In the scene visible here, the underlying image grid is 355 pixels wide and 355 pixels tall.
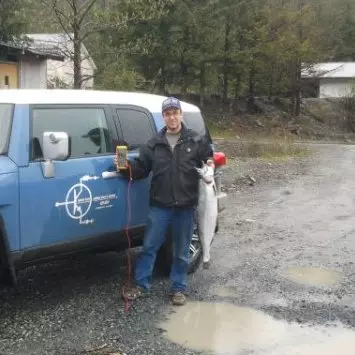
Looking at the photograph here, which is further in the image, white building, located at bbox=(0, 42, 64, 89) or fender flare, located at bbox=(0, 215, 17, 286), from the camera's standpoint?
white building, located at bbox=(0, 42, 64, 89)

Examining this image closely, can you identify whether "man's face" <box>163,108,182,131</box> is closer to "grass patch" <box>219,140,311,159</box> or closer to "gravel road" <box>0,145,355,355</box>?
"gravel road" <box>0,145,355,355</box>

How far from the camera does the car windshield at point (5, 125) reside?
4.54 metres

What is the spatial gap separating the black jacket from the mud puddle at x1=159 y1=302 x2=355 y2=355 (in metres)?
1.05

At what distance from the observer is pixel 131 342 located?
4.42 meters

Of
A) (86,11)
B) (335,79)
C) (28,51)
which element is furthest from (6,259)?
(335,79)

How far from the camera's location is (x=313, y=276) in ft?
20.7

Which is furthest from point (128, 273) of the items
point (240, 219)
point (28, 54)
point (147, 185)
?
point (28, 54)

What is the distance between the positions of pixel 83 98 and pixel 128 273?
2041 mm

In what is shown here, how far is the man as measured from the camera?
17.0 feet

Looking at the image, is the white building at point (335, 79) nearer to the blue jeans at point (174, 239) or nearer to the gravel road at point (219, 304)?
the gravel road at point (219, 304)

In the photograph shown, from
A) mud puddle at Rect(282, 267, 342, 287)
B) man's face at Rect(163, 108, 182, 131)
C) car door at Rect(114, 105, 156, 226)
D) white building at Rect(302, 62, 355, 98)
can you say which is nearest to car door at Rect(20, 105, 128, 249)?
car door at Rect(114, 105, 156, 226)

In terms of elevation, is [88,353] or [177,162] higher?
[177,162]

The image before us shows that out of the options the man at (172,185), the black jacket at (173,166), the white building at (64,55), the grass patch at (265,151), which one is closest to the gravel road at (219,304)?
the man at (172,185)

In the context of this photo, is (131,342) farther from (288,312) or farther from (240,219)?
(240,219)
